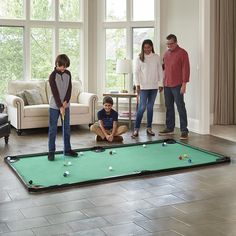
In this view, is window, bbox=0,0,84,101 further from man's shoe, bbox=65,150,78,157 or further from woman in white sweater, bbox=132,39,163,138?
man's shoe, bbox=65,150,78,157

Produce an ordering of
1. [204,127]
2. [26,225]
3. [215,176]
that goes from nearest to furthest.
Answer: [26,225] → [215,176] → [204,127]

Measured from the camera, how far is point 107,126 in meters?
6.71

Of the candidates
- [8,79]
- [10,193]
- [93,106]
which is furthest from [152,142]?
[8,79]

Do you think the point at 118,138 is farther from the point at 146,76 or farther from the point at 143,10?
the point at 143,10

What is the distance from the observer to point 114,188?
4238 mm

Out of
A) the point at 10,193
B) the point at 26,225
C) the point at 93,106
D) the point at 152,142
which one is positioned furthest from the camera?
the point at 93,106

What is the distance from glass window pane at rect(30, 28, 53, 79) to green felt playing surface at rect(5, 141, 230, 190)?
10.2 feet

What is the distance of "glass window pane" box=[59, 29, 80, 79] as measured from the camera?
28.7 ft

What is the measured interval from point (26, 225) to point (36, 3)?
19.8ft

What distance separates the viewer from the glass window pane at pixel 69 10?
341 inches

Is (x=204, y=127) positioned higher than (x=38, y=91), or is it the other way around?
(x=38, y=91)

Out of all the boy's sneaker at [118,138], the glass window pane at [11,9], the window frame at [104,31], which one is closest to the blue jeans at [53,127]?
the boy's sneaker at [118,138]

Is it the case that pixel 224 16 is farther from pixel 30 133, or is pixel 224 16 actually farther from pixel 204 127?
pixel 30 133

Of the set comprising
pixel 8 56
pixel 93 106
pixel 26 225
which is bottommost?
pixel 26 225
